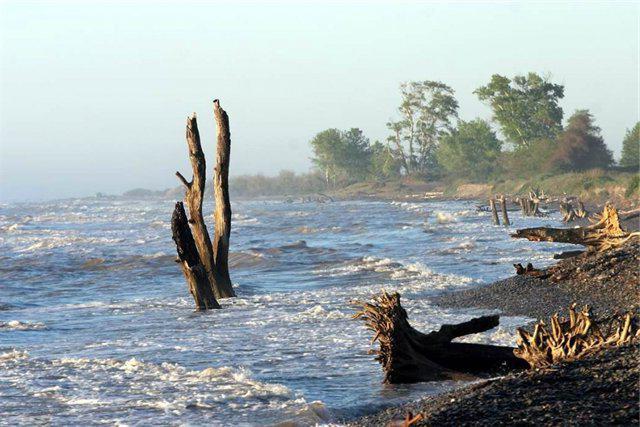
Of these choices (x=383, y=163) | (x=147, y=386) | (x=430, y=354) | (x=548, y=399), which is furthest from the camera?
(x=383, y=163)

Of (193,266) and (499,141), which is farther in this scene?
(499,141)

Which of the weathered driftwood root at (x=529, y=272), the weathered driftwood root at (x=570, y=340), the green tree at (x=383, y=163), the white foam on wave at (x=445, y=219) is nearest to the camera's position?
the weathered driftwood root at (x=570, y=340)

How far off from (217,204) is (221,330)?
4.38 meters

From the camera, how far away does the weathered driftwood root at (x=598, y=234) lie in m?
19.0

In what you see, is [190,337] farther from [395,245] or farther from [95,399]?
[395,245]

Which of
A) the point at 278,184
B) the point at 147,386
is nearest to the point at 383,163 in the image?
the point at 278,184

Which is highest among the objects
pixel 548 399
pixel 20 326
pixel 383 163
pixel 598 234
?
pixel 383 163

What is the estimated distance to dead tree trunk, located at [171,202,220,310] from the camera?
1922 centimetres

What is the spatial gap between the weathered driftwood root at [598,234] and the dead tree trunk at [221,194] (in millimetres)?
6348

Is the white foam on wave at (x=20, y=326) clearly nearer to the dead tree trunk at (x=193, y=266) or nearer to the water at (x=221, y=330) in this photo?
the water at (x=221, y=330)

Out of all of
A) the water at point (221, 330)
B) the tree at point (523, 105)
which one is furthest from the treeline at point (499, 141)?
the water at point (221, 330)

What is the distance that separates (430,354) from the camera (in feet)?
36.8

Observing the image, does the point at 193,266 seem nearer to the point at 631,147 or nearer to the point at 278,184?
the point at 631,147

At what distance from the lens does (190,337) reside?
53.4 feet
